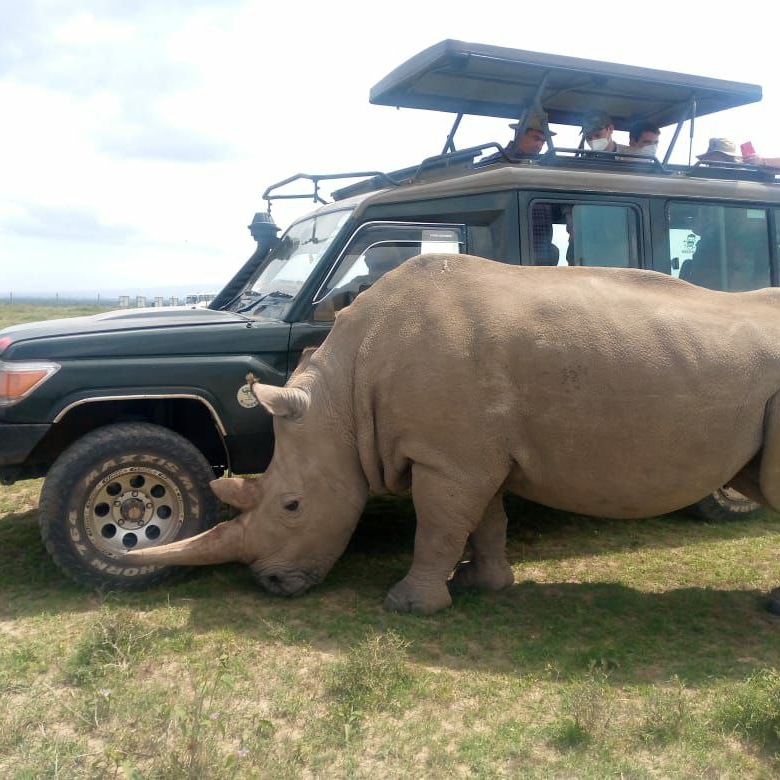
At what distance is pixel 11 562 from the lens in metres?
5.46

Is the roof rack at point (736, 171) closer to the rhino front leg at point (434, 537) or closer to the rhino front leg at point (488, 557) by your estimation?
the rhino front leg at point (488, 557)

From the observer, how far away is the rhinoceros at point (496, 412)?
4.49m

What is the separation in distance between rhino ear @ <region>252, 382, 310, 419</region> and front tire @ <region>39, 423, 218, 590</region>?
32.9 inches

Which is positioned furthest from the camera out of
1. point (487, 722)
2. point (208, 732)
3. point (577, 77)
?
point (577, 77)

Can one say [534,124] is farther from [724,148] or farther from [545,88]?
[724,148]

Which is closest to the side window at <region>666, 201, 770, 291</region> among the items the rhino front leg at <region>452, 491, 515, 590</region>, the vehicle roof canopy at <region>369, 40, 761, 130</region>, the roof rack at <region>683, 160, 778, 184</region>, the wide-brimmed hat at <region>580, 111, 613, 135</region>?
the roof rack at <region>683, 160, 778, 184</region>

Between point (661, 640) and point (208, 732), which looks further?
point (661, 640)

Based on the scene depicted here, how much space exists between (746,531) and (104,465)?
5288 mm

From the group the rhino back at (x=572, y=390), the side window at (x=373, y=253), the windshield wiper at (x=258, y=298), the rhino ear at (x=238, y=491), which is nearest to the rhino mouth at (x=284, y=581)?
the rhino ear at (x=238, y=491)

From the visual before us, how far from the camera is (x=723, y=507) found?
685 cm

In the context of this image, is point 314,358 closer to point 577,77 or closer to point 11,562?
point 11,562

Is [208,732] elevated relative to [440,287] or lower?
lower

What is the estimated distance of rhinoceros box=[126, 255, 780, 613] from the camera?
4492 mm

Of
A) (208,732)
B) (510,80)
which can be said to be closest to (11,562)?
(208,732)
